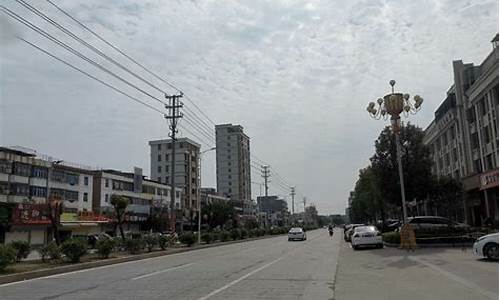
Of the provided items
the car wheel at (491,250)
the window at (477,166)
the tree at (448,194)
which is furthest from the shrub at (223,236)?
the car wheel at (491,250)

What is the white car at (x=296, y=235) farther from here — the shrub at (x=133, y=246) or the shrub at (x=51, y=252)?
the shrub at (x=51, y=252)

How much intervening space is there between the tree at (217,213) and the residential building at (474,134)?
5123 centimetres

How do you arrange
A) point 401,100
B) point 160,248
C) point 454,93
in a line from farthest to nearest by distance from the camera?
1. point 454,93
2. point 160,248
3. point 401,100

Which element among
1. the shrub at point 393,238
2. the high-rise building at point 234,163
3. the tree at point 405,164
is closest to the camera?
the shrub at point 393,238

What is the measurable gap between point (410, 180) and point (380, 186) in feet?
6.85

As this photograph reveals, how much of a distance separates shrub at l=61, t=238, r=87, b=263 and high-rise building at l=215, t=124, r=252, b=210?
49.1 m

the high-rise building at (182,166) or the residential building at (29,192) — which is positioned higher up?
the high-rise building at (182,166)

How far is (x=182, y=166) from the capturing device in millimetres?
116188

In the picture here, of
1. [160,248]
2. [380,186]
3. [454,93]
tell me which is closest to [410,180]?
[380,186]

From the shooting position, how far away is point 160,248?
34.7 m

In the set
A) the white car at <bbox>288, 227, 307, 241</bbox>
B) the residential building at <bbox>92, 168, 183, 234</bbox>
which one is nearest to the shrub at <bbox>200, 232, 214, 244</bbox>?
the white car at <bbox>288, 227, 307, 241</bbox>

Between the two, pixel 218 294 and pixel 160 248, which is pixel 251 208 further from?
pixel 218 294

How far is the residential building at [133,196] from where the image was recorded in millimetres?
79938

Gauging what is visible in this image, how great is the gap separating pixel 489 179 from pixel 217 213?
Answer: 2776 inches
